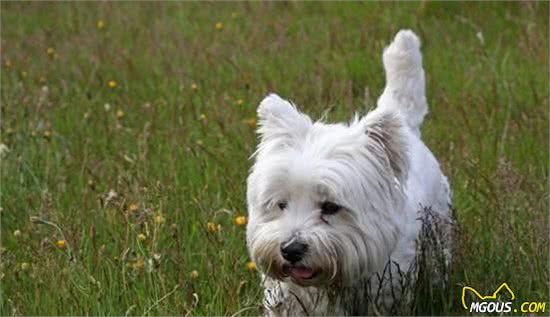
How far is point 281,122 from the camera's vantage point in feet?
15.1

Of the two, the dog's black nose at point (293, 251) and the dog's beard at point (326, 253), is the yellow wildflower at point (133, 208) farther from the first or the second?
the dog's black nose at point (293, 251)

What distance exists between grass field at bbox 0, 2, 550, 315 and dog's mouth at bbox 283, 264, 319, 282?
0.45m

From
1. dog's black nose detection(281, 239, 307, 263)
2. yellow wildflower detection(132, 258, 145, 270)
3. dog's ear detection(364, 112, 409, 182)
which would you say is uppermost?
dog's ear detection(364, 112, 409, 182)

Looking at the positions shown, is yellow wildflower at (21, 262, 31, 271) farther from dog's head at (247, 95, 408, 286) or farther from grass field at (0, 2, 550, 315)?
dog's head at (247, 95, 408, 286)

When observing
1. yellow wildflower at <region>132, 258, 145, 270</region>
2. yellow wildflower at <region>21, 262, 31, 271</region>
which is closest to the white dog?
yellow wildflower at <region>132, 258, 145, 270</region>

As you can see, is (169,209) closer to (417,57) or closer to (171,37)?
(417,57)

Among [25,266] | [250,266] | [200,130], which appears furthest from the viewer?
[200,130]

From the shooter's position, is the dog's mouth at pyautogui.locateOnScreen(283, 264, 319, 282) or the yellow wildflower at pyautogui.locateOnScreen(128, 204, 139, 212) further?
the yellow wildflower at pyautogui.locateOnScreen(128, 204, 139, 212)

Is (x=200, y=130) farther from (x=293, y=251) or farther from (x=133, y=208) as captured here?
(x=293, y=251)

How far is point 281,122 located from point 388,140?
0.42 meters

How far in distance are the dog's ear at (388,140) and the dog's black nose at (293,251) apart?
527mm

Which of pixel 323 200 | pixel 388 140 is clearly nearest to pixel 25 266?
pixel 323 200

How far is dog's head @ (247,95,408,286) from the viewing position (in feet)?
14.2

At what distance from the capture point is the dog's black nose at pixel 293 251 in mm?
4289
